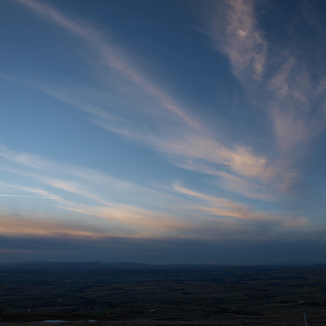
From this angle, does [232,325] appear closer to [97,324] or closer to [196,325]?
Result: [196,325]

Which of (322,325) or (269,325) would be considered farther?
(322,325)

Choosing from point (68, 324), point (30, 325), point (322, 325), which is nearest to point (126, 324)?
point (68, 324)

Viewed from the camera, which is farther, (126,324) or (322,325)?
(322,325)

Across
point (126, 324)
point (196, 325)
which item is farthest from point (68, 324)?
point (196, 325)

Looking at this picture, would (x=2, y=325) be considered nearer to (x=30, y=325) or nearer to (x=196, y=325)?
(x=30, y=325)

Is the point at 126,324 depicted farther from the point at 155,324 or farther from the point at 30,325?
the point at 30,325

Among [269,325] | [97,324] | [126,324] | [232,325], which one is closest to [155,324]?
[126,324]
